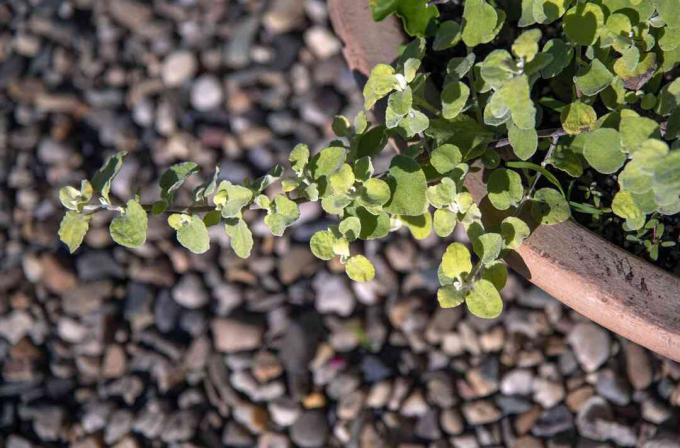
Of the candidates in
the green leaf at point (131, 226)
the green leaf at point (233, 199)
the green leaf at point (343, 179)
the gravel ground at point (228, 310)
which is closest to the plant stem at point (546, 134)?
the green leaf at point (343, 179)

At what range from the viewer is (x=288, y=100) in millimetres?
1875

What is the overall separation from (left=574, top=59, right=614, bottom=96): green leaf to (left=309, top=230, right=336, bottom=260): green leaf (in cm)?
33

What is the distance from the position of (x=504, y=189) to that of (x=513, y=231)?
0.16ft

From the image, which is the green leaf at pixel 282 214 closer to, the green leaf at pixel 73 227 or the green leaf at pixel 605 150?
the green leaf at pixel 73 227

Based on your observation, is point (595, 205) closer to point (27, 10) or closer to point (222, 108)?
point (222, 108)

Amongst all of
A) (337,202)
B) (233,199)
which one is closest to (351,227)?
(337,202)

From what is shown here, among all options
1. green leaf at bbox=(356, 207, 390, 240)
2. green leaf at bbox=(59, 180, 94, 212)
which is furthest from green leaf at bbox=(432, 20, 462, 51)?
green leaf at bbox=(59, 180, 94, 212)

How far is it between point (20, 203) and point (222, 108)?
550 millimetres

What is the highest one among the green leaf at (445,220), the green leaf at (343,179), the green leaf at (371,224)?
the green leaf at (343,179)

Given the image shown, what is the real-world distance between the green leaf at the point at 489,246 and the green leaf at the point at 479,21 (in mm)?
227

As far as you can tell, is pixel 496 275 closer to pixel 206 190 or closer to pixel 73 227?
pixel 206 190

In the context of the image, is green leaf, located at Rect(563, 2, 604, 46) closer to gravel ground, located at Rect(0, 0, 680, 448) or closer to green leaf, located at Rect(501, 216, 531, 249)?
green leaf, located at Rect(501, 216, 531, 249)

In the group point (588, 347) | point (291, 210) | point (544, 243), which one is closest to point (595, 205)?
point (544, 243)

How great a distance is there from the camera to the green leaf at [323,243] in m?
0.90
